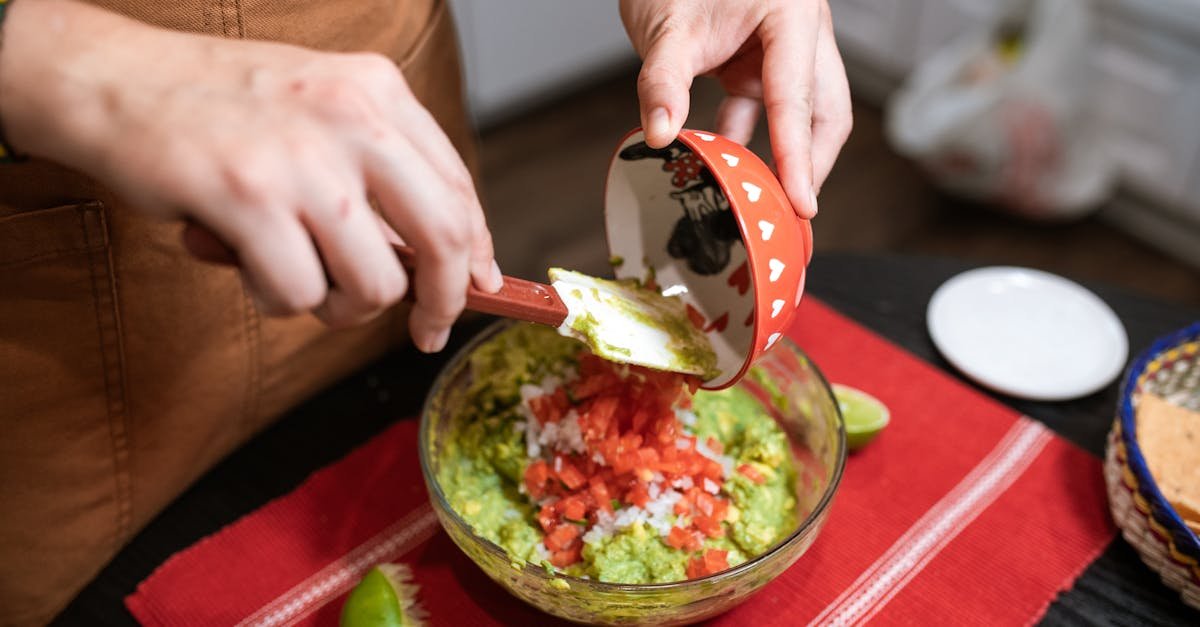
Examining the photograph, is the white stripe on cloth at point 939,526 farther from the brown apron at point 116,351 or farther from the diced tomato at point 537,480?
the brown apron at point 116,351

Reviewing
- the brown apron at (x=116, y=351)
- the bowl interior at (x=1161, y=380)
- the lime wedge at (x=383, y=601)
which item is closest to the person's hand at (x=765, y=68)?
the brown apron at (x=116, y=351)

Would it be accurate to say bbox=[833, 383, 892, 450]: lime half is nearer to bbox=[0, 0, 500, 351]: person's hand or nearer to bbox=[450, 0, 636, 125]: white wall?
bbox=[0, 0, 500, 351]: person's hand

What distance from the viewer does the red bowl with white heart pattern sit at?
91 centimetres

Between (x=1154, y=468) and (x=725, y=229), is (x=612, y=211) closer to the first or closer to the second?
(x=725, y=229)

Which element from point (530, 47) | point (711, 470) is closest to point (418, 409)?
point (711, 470)

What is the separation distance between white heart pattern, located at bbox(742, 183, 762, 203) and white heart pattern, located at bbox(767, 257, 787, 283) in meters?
0.06

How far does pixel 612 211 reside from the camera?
1126mm

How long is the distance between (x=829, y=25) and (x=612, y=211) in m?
0.39

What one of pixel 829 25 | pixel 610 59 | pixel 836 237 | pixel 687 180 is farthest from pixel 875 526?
pixel 610 59

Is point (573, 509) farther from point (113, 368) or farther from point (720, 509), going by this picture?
point (113, 368)

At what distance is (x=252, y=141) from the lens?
0.63 meters

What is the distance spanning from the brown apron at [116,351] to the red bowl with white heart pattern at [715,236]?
1.21ft

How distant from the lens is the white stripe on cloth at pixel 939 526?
3.44 feet

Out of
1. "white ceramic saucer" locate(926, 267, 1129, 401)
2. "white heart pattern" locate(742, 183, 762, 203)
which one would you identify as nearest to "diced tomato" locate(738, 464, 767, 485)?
"white heart pattern" locate(742, 183, 762, 203)
